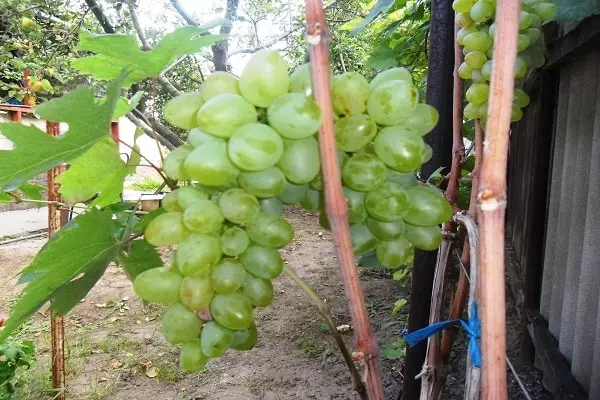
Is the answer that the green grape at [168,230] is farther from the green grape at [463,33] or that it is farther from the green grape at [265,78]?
the green grape at [463,33]

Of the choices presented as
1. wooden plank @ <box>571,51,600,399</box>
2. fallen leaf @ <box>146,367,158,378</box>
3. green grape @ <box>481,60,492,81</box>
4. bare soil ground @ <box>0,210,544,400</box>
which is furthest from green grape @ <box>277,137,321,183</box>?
fallen leaf @ <box>146,367,158,378</box>

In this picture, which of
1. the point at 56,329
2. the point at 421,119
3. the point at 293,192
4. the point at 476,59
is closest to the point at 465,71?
the point at 476,59

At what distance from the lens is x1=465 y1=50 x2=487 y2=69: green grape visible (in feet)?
2.85

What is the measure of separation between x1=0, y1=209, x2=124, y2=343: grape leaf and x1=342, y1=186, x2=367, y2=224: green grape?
0.30m

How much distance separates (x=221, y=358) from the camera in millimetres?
3107

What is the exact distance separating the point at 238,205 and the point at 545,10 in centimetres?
73

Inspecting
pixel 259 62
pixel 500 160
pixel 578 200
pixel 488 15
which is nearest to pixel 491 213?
pixel 500 160

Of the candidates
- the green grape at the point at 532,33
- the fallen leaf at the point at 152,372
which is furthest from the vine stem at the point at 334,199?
the fallen leaf at the point at 152,372

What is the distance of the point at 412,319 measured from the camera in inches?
45.0

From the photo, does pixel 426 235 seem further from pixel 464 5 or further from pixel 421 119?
pixel 464 5

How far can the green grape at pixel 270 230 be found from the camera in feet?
1.71

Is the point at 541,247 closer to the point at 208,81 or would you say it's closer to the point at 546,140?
the point at 546,140

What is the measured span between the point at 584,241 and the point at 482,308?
147 cm

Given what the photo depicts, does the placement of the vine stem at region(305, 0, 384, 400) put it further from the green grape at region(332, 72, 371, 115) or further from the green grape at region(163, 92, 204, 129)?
the green grape at region(163, 92, 204, 129)
